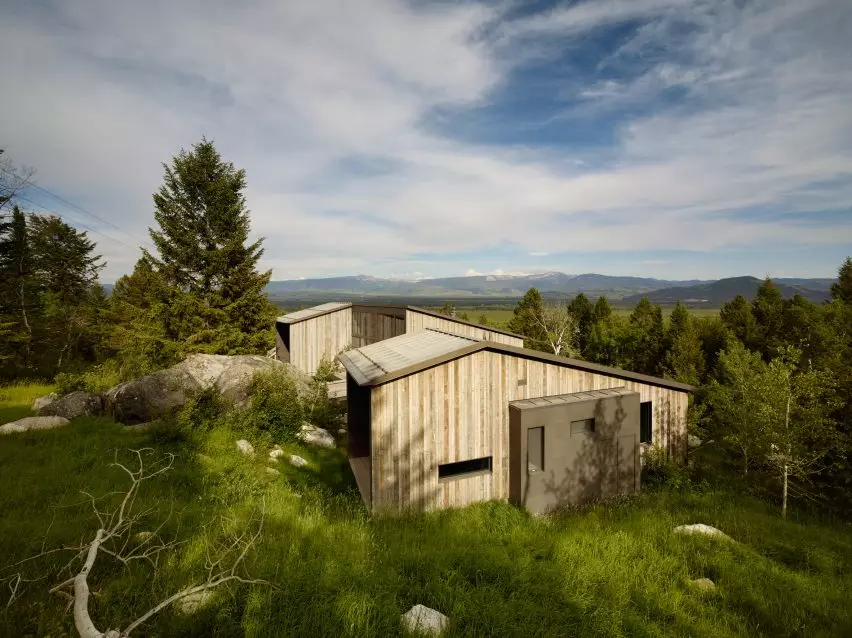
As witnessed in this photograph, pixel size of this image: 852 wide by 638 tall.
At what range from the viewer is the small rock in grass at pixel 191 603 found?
4.30 meters

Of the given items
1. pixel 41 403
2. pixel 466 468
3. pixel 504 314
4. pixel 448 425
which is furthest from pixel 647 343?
pixel 504 314

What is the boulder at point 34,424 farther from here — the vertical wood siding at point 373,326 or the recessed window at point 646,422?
the recessed window at point 646,422

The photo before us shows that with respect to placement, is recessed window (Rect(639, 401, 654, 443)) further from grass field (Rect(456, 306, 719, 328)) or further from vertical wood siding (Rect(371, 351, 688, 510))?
grass field (Rect(456, 306, 719, 328))

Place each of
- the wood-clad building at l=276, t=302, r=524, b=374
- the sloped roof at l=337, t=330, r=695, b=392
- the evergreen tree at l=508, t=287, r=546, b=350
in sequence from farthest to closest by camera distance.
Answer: the evergreen tree at l=508, t=287, r=546, b=350
the wood-clad building at l=276, t=302, r=524, b=374
the sloped roof at l=337, t=330, r=695, b=392

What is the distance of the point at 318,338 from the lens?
22875 mm

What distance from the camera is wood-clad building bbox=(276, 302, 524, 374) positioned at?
20812 mm

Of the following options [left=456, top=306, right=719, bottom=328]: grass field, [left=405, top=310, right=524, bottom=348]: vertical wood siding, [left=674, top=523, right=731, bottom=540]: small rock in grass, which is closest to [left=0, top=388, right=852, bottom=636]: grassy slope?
[left=674, top=523, right=731, bottom=540]: small rock in grass

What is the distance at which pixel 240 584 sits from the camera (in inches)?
188

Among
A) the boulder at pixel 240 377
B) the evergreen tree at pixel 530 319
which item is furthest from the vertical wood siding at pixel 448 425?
the evergreen tree at pixel 530 319

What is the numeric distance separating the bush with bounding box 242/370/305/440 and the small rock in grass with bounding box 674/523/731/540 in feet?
38.0

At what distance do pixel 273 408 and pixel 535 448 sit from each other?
368 inches

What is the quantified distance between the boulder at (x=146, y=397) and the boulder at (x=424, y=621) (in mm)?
11090

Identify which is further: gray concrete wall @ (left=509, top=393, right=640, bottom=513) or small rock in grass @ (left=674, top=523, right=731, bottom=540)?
gray concrete wall @ (left=509, top=393, right=640, bottom=513)

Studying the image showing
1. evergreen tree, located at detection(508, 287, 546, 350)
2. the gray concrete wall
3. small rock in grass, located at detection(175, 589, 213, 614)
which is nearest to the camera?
small rock in grass, located at detection(175, 589, 213, 614)
